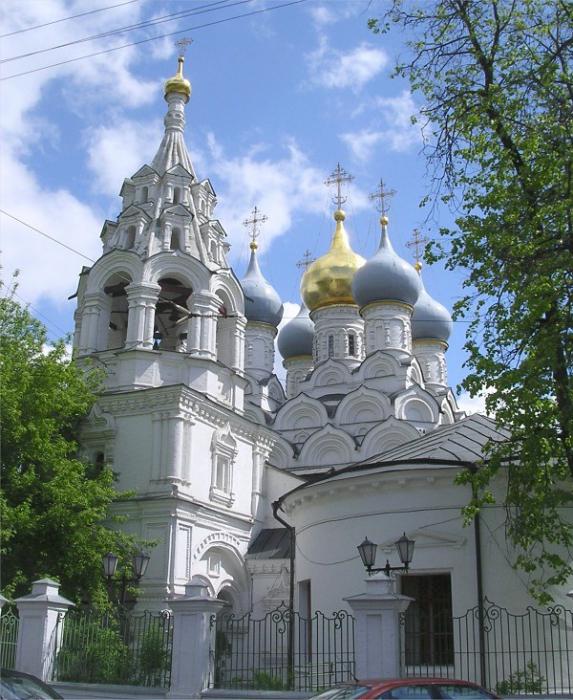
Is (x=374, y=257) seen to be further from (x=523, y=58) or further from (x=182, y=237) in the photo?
(x=523, y=58)

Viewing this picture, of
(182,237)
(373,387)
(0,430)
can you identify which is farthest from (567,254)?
(373,387)

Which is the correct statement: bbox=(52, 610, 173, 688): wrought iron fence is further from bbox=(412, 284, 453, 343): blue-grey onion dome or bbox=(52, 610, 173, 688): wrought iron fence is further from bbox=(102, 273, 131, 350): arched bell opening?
bbox=(412, 284, 453, 343): blue-grey onion dome

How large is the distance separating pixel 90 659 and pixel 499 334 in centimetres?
708

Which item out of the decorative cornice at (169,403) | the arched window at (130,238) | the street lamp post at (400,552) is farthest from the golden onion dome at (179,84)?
the street lamp post at (400,552)

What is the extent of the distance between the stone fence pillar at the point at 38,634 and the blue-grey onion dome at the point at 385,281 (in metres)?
22.9

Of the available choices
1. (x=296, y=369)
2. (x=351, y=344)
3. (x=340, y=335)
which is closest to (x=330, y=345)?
(x=340, y=335)

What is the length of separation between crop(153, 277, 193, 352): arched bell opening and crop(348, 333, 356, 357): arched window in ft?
41.9

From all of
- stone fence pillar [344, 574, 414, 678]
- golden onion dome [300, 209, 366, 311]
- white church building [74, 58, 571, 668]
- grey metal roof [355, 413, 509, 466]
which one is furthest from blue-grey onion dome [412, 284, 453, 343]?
stone fence pillar [344, 574, 414, 678]

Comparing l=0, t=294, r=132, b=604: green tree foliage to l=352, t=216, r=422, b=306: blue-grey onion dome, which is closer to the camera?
l=0, t=294, r=132, b=604: green tree foliage

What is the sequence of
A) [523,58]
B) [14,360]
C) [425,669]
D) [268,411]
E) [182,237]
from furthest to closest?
[268,411] < [182,237] < [14,360] < [425,669] < [523,58]

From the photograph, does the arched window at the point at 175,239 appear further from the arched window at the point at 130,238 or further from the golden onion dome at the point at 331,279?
the golden onion dome at the point at 331,279

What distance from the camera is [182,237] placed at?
22891mm

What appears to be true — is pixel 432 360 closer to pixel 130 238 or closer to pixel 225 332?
pixel 225 332

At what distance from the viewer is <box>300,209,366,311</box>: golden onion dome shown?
35875 millimetres
